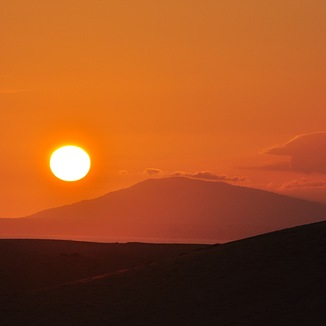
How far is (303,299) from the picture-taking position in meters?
33.7

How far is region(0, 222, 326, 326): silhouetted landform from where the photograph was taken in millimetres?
33406

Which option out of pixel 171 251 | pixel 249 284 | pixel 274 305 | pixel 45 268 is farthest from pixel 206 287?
pixel 171 251

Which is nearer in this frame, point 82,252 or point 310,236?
point 310,236

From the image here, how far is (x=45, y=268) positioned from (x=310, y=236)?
16282 millimetres

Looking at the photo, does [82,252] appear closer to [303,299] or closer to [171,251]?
[171,251]

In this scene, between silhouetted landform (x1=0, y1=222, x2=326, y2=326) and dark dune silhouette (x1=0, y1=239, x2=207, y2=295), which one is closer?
silhouetted landform (x1=0, y1=222, x2=326, y2=326)

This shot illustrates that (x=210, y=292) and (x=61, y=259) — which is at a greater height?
(x=61, y=259)

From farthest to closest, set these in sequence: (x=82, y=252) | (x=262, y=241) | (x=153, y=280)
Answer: (x=82, y=252) < (x=262, y=241) < (x=153, y=280)

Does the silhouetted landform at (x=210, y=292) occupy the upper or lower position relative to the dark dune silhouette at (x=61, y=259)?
lower

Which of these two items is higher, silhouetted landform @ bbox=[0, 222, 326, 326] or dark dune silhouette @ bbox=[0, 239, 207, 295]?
dark dune silhouette @ bbox=[0, 239, 207, 295]

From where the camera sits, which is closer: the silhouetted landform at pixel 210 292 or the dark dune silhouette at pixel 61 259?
the silhouetted landform at pixel 210 292

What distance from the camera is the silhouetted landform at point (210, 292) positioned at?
33.4 metres

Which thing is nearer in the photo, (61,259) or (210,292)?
(210,292)

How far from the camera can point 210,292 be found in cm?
3625
